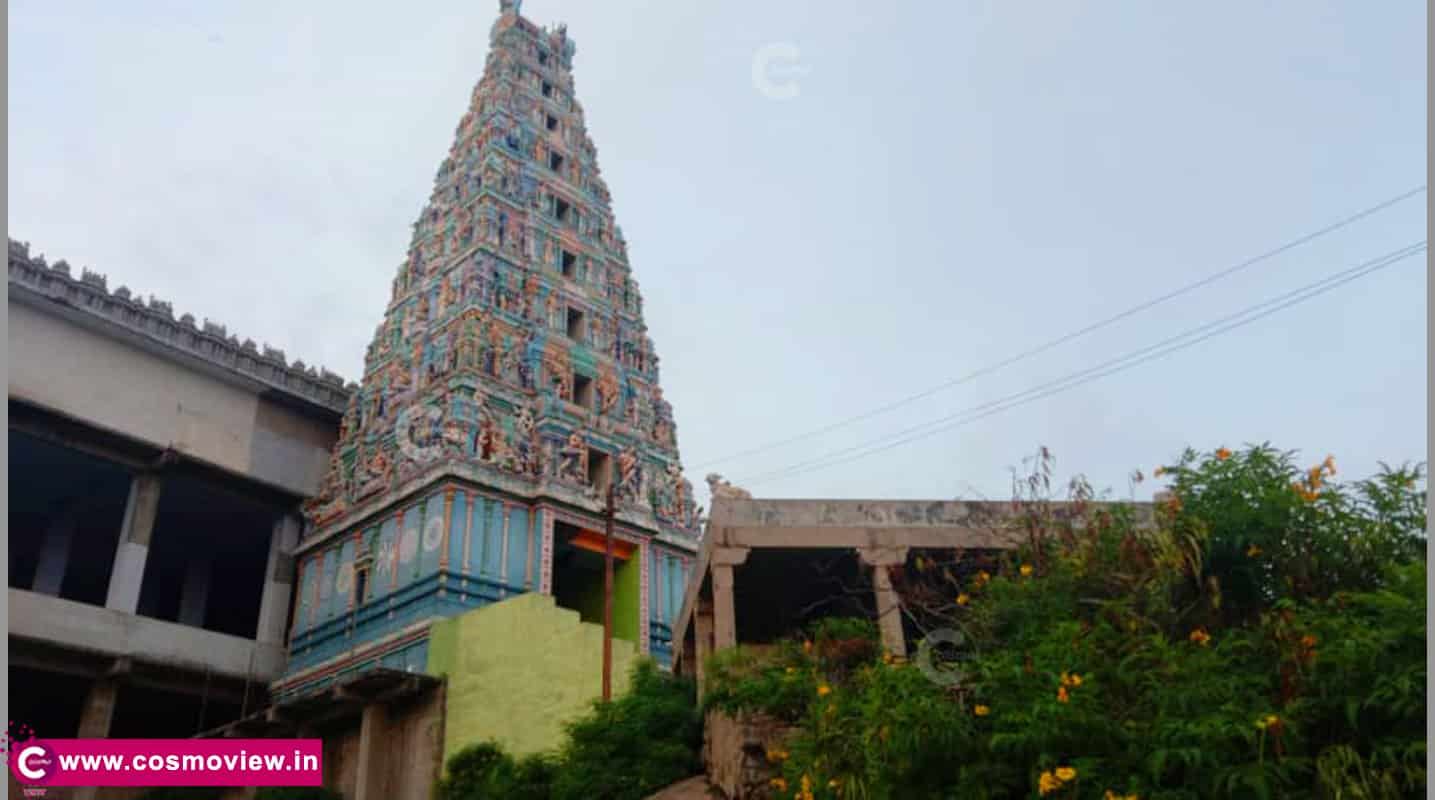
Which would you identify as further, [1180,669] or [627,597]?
[627,597]

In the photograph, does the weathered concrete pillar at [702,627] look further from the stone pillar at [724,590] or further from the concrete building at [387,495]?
the concrete building at [387,495]

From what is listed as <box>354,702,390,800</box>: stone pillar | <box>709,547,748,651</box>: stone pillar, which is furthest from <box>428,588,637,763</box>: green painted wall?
<box>709,547,748,651</box>: stone pillar

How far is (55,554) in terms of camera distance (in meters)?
28.1

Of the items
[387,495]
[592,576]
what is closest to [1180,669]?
[387,495]

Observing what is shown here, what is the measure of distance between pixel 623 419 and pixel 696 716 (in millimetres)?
14839

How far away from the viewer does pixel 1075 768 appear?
7.89m

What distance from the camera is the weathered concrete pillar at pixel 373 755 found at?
21.0 m

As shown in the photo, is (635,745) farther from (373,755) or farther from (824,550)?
(373,755)

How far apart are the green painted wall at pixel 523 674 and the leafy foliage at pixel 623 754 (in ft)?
3.67

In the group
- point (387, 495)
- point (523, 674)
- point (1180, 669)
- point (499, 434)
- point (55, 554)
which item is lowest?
point (1180, 669)

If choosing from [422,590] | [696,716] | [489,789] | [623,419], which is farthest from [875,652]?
[623,419]

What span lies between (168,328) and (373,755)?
43.3 feet

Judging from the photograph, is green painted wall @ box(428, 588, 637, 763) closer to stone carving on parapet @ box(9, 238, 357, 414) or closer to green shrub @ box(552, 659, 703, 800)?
green shrub @ box(552, 659, 703, 800)

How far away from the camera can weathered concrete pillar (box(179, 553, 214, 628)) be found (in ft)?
99.1
